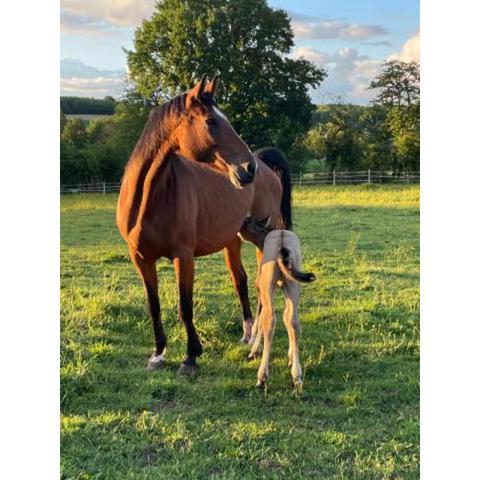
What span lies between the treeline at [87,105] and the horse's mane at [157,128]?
1.38 ft

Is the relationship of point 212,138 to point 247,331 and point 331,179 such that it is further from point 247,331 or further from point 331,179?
point 247,331

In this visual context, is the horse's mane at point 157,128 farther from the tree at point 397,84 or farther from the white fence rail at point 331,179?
the tree at point 397,84

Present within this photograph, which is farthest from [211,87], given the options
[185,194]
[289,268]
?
[289,268]

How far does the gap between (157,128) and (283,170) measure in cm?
94

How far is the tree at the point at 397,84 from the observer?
3.13m

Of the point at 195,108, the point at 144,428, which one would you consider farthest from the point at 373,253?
the point at 144,428

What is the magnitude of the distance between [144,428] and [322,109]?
7.09 feet

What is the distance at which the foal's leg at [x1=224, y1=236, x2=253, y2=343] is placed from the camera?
3439 millimetres

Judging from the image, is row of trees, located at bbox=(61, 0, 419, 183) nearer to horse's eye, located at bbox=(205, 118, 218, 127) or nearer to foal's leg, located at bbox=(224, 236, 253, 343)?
horse's eye, located at bbox=(205, 118, 218, 127)

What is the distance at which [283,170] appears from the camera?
3473 millimetres

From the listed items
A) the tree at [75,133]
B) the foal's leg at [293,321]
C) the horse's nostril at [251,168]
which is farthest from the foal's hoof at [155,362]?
the tree at [75,133]

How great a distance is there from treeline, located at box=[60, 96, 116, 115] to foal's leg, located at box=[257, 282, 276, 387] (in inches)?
58.9

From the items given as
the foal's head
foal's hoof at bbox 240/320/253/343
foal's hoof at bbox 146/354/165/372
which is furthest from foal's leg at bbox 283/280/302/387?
foal's hoof at bbox 146/354/165/372
